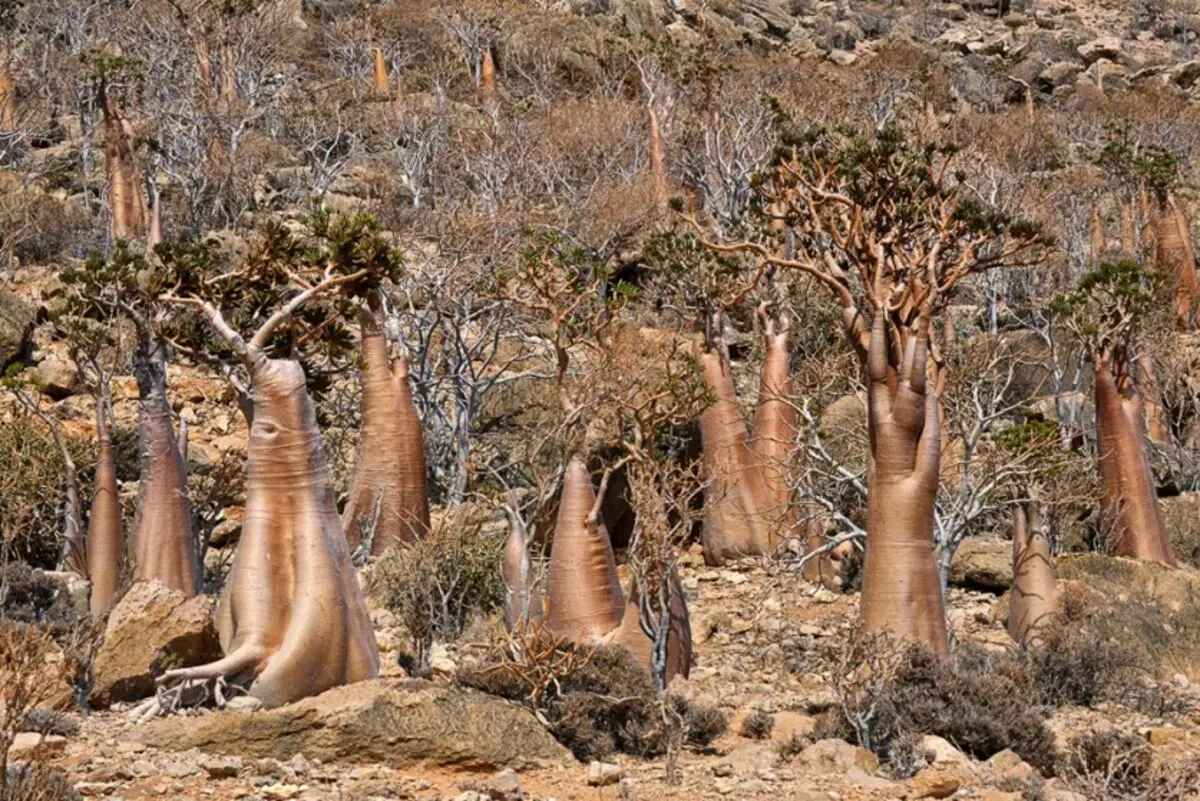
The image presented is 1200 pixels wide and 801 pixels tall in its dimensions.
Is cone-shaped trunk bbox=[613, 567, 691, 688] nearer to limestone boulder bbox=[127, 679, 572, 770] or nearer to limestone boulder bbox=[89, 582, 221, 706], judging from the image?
Result: limestone boulder bbox=[127, 679, 572, 770]

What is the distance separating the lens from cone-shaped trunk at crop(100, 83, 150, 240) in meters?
23.9

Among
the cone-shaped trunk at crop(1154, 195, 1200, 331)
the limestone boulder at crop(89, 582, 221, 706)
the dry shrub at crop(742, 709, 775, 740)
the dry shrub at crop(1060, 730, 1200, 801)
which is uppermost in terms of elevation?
the cone-shaped trunk at crop(1154, 195, 1200, 331)

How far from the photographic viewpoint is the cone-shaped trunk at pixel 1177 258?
81.2 ft

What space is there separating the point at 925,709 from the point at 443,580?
6004mm

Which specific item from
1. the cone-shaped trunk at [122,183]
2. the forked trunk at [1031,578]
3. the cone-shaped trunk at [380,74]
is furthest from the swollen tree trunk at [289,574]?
the cone-shaped trunk at [380,74]

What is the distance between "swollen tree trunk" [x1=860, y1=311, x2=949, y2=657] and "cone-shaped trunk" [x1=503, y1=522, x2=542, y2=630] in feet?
9.27

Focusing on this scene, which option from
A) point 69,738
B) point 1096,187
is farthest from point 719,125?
point 69,738

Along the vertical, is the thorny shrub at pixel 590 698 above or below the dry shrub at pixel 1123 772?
above

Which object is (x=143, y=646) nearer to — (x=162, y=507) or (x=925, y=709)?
(x=162, y=507)

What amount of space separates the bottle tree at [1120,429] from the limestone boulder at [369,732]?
9904 millimetres

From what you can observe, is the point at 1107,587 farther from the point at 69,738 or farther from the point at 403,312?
the point at 403,312

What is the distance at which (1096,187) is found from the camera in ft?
102

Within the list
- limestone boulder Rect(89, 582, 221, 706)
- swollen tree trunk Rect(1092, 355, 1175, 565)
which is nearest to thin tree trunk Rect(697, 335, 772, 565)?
swollen tree trunk Rect(1092, 355, 1175, 565)

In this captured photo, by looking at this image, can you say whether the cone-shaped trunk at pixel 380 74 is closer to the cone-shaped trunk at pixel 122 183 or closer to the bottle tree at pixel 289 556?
the cone-shaped trunk at pixel 122 183
